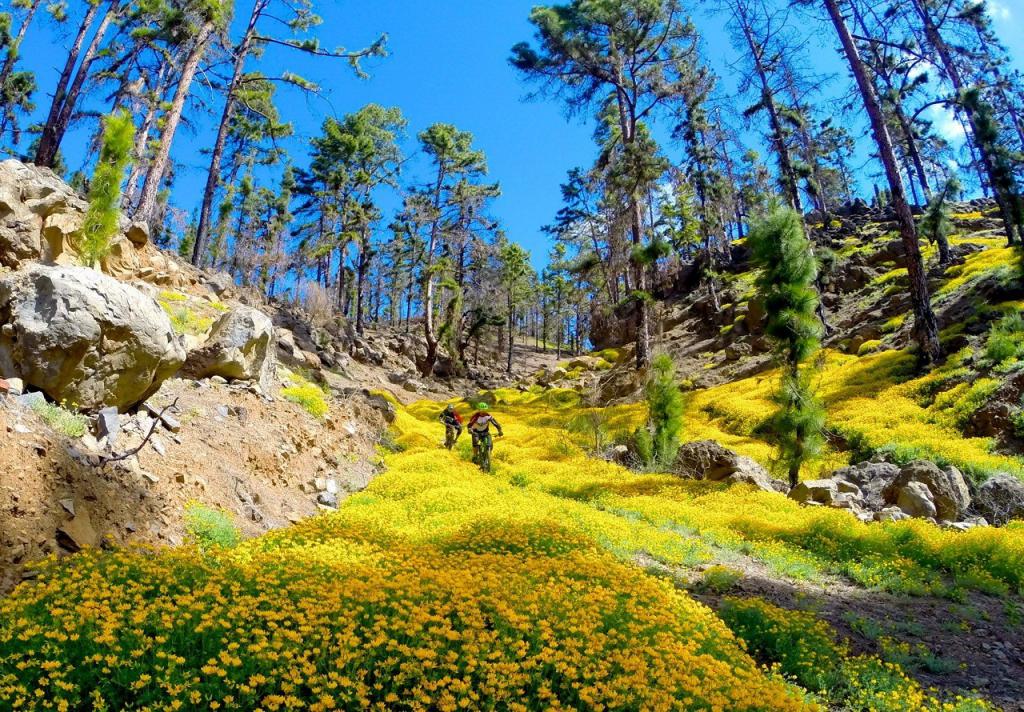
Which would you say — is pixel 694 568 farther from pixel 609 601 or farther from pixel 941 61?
pixel 941 61

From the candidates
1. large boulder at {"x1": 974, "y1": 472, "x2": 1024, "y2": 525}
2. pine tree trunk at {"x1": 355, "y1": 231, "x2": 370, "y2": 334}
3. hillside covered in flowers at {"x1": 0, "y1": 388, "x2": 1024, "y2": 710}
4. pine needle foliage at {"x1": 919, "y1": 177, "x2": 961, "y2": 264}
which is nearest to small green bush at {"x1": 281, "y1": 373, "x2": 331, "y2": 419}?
hillside covered in flowers at {"x1": 0, "y1": 388, "x2": 1024, "y2": 710}

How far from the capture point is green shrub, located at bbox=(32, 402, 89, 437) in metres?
5.61

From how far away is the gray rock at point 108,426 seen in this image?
20.4 feet

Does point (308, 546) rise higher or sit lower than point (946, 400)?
lower

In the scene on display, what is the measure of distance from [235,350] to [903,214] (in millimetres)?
19603

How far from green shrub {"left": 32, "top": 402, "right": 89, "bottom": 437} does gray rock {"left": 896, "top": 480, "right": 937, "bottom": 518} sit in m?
13.1

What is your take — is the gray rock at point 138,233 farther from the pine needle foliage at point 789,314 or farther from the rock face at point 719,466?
the pine needle foliage at point 789,314

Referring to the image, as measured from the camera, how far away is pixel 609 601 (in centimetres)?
484

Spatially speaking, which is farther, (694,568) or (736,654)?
(694,568)

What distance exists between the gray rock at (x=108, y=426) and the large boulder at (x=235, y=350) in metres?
4.29

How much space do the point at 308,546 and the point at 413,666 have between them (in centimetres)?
302

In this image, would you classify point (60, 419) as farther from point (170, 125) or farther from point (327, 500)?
point (170, 125)

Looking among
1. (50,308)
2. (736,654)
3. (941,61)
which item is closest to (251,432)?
(50,308)

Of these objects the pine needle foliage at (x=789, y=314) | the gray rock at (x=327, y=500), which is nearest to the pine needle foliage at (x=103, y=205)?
the gray rock at (x=327, y=500)
